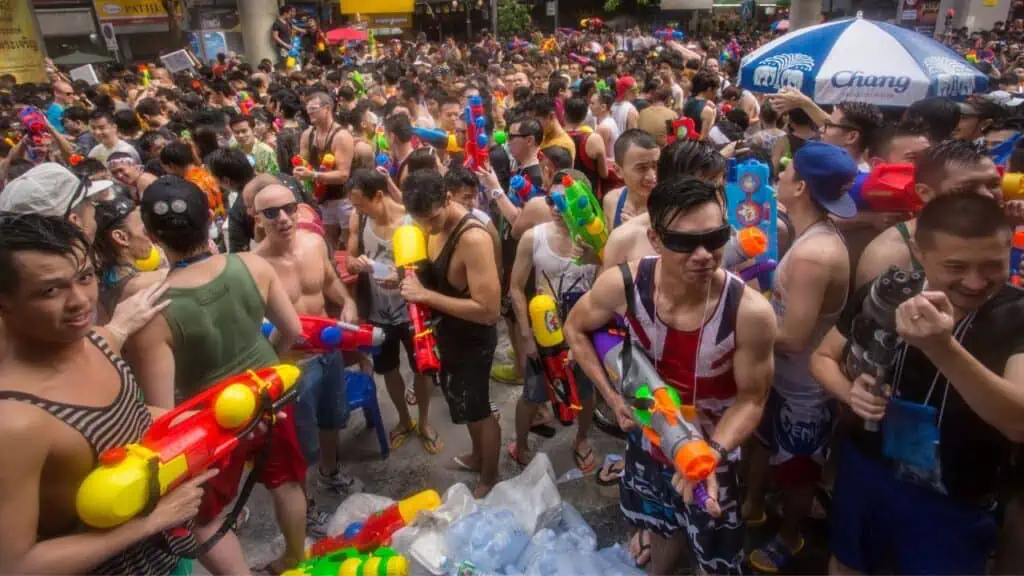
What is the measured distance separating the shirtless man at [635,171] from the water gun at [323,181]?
10.4 feet

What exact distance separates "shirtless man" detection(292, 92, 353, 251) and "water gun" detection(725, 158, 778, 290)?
12.6 ft

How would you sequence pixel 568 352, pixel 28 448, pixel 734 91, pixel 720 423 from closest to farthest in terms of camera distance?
1. pixel 28 448
2. pixel 720 423
3. pixel 568 352
4. pixel 734 91

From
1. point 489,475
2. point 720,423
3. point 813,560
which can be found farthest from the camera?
point 489,475

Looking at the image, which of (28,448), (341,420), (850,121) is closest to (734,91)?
(850,121)

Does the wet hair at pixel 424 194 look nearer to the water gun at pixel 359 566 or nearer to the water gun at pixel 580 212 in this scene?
the water gun at pixel 580 212

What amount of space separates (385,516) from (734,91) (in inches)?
290

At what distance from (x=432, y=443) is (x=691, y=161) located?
247cm

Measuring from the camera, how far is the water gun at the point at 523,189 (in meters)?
4.46

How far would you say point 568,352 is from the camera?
130 inches

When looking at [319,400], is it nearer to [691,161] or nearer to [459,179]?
[459,179]

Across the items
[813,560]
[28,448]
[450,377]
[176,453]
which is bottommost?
[813,560]

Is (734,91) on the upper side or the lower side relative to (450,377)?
upper

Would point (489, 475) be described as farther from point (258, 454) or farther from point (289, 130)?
point (289, 130)

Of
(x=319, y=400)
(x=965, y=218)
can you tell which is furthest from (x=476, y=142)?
(x=965, y=218)
